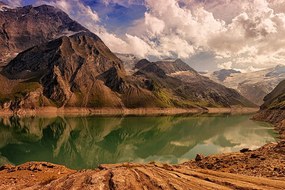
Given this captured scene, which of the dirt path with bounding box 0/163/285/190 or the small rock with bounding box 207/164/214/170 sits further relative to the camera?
the small rock with bounding box 207/164/214/170

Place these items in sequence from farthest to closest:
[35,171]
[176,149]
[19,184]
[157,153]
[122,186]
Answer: [176,149], [157,153], [35,171], [19,184], [122,186]

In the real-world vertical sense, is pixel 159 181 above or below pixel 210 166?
A: above

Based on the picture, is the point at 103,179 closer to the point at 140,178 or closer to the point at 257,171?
the point at 140,178

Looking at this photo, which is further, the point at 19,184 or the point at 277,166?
the point at 277,166

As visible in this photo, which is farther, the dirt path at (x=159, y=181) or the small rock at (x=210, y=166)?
the small rock at (x=210, y=166)

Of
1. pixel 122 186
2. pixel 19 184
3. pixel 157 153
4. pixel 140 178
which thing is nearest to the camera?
pixel 122 186

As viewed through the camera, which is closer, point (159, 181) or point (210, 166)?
point (159, 181)

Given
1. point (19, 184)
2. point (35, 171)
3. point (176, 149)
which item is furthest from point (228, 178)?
point (176, 149)

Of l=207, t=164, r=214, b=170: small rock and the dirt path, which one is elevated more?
the dirt path

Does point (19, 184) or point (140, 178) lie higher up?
point (140, 178)

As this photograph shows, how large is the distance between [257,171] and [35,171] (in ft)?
87.3

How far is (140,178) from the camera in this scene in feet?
76.2

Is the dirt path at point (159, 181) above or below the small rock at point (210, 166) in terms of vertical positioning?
above

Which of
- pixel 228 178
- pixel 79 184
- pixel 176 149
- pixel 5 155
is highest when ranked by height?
pixel 228 178
